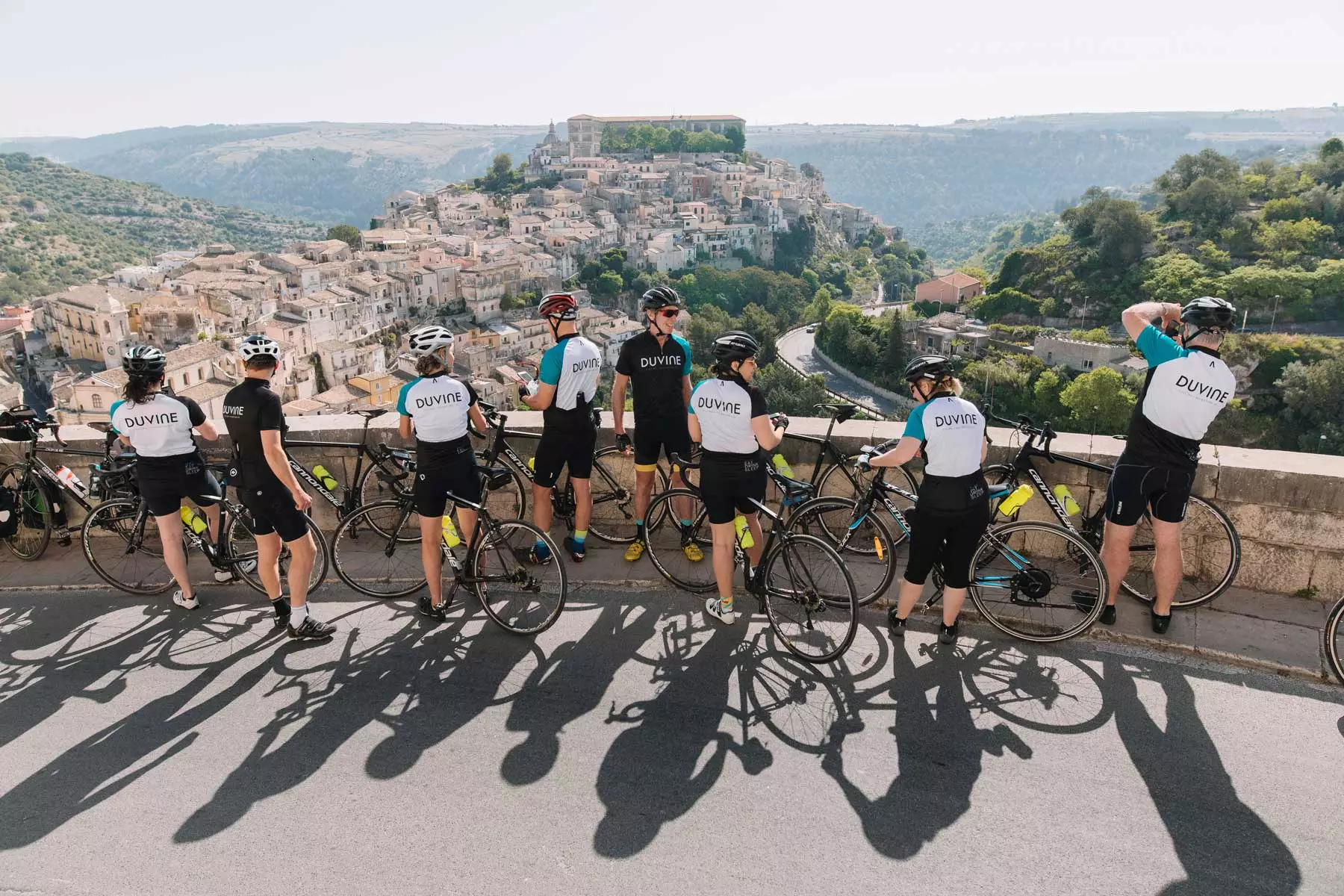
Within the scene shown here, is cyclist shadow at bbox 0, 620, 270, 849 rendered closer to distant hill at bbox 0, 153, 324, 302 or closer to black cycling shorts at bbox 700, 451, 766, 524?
black cycling shorts at bbox 700, 451, 766, 524

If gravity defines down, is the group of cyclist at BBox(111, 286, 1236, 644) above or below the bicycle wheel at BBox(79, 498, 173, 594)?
above

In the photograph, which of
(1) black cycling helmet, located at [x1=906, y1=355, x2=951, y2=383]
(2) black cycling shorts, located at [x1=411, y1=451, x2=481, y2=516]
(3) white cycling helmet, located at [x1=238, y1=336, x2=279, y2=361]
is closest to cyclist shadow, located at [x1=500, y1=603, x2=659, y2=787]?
(2) black cycling shorts, located at [x1=411, y1=451, x2=481, y2=516]

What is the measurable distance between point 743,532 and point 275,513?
248cm

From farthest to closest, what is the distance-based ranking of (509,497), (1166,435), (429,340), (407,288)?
(407,288)
(509,497)
(429,340)
(1166,435)

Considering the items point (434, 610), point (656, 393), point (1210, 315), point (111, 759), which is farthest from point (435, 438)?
point (1210, 315)

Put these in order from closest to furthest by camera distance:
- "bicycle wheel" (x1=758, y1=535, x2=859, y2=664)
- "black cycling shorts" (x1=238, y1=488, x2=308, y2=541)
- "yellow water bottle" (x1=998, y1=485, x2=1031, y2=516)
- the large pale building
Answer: "bicycle wheel" (x1=758, y1=535, x2=859, y2=664), "yellow water bottle" (x1=998, y1=485, x2=1031, y2=516), "black cycling shorts" (x1=238, y1=488, x2=308, y2=541), the large pale building

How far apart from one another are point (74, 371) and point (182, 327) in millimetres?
7574

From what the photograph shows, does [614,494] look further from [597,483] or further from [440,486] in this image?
[440,486]

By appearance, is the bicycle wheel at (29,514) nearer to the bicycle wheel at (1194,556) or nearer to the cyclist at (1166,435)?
the cyclist at (1166,435)

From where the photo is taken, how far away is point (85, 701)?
4285 millimetres

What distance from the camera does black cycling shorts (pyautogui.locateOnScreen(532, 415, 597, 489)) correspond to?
17.7ft

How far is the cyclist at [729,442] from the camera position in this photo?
14.7 ft

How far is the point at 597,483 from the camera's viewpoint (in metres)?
6.07

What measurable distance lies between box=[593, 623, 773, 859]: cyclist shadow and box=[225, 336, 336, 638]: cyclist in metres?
1.96
